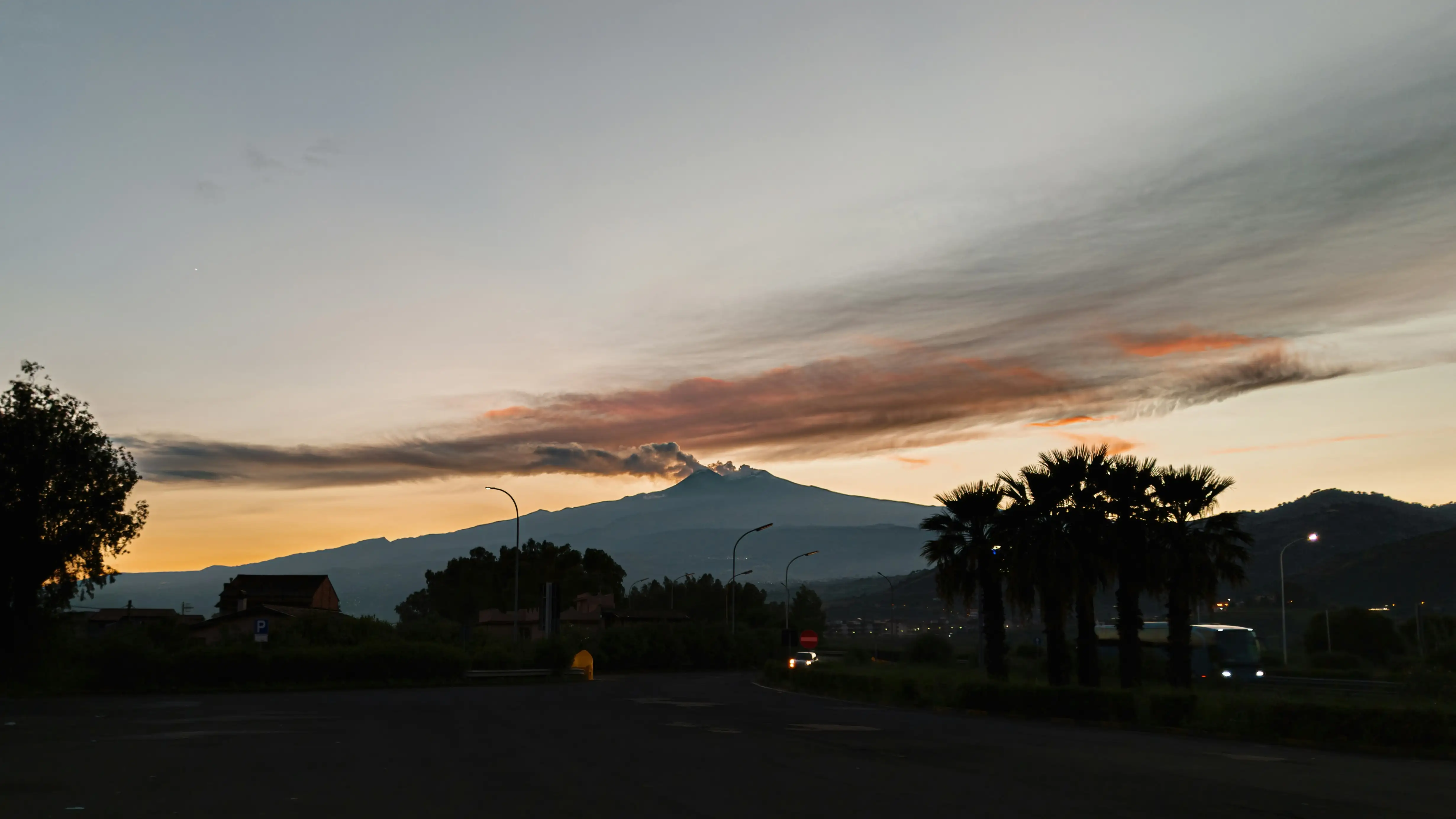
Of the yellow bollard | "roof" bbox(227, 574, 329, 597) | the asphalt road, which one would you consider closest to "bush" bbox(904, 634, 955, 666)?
the yellow bollard

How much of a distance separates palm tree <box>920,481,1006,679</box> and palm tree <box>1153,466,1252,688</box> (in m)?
6.21

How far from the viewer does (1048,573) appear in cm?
3769

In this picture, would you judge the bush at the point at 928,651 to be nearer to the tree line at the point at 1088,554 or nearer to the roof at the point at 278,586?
the tree line at the point at 1088,554

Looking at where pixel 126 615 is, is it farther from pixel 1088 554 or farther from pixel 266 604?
pixel 1088 554

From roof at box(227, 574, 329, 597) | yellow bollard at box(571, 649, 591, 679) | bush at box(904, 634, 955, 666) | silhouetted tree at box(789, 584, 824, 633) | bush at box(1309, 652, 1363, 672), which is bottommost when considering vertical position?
silhouetted tree at box(789, 584, 824, 633)

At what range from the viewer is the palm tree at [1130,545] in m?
39.4

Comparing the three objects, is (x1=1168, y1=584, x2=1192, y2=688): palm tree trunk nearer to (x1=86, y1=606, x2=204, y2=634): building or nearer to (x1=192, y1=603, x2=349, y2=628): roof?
(x1=192, y1=603, x2=349, y2=628): roof

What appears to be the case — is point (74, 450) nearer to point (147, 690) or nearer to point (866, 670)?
point (147, 690)

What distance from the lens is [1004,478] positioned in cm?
4312

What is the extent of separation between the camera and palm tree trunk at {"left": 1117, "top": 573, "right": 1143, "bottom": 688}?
39.2 m

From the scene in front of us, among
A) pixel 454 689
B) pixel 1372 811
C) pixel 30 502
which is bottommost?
pixel 454 689

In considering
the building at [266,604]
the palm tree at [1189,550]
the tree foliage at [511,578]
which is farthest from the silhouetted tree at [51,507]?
the tree foliage at [511,578]

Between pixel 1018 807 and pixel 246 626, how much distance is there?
262 feet

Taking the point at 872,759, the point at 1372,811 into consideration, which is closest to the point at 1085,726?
the point at 872,759
